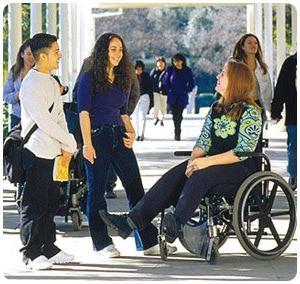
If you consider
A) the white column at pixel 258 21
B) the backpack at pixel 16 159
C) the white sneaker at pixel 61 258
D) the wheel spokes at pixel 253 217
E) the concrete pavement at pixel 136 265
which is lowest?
the concrete pavement at pixel 136 265

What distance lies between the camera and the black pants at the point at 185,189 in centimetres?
842

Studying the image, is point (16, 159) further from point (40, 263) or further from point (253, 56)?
point (253, 56)

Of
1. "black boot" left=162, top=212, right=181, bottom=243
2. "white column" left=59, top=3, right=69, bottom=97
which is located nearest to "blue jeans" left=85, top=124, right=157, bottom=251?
"black boot" left=162, top=212, right=181, bottom=243

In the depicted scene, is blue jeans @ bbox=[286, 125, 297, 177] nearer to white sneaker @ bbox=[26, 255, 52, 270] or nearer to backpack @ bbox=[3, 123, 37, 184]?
backpack @ bbox=[3, 123, 37, 184]

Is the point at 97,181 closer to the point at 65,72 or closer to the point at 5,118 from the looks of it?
the point at 5,118

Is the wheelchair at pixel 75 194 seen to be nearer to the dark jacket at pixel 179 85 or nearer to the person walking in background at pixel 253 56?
the person walking in background at pixel 253 56

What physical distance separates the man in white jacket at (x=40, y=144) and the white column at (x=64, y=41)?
47.8 feet

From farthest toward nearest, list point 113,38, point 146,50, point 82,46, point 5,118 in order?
1. point 146,50
2. point 82,46
3. point 5,118
4. point 113,38

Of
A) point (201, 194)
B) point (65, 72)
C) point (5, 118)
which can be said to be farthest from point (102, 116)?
point (65, 72)

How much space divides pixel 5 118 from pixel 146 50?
199 feet

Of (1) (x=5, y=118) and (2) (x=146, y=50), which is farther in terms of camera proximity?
(2) (x=146, y=50)

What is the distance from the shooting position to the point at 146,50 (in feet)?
248

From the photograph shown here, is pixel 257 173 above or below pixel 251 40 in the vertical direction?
below

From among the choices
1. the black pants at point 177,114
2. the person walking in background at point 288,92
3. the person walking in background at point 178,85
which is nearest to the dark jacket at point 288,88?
the person walking in background at point 288,92
